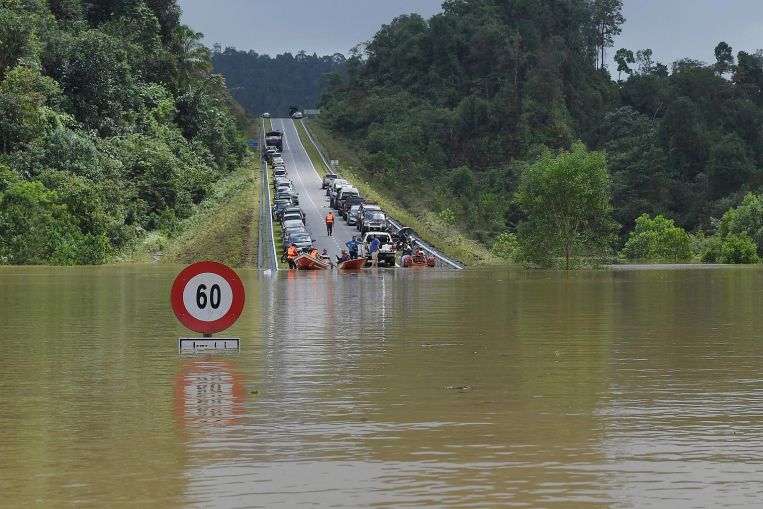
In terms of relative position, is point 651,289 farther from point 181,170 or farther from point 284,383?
point 181,170

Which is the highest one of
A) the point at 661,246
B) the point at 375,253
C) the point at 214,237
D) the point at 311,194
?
the point at 311,194

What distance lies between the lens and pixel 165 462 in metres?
9.50

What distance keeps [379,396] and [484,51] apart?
18576 cm

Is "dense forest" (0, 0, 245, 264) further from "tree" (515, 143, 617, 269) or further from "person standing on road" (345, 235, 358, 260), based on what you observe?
"tree" (515, 143, 617, 269)

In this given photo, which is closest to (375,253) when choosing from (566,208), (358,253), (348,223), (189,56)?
(358,253)

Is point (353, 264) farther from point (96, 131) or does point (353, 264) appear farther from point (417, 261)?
point (96, 131)

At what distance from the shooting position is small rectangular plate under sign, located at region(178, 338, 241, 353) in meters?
17.3

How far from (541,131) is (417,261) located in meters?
118

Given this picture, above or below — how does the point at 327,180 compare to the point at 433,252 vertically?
above

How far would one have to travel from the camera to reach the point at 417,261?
6253 centimetres

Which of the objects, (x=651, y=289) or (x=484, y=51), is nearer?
(x=651, y=289)

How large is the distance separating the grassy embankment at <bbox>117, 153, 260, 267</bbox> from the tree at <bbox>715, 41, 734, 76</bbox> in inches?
3975

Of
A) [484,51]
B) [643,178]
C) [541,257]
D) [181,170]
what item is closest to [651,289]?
[541,257]

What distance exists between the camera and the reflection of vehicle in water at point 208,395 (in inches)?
452
